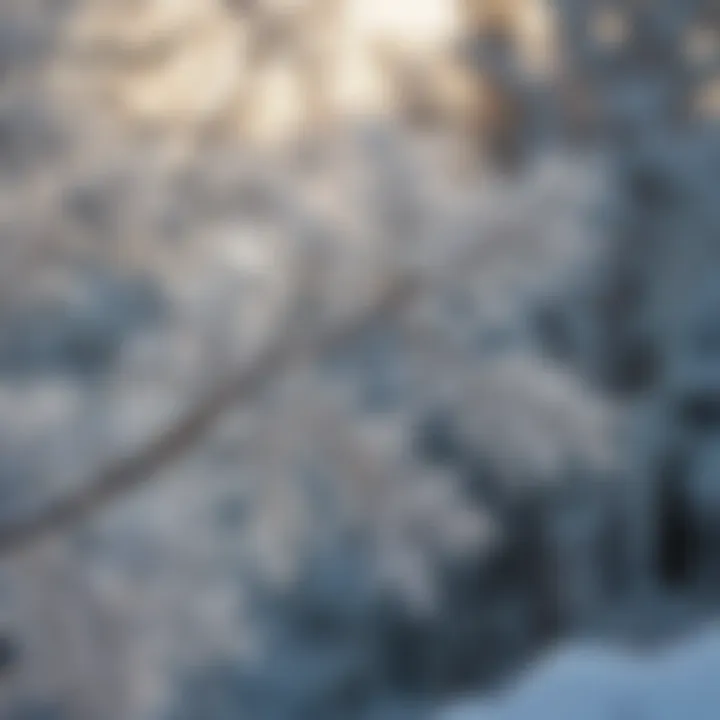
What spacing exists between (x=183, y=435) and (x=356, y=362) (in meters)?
0.09

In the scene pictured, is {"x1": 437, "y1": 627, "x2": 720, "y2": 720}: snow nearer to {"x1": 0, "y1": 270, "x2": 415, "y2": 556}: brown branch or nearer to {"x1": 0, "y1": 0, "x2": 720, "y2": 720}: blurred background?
{"x1": 0, "y1": 0, "x2": 720, "y2": 720}: blurred background

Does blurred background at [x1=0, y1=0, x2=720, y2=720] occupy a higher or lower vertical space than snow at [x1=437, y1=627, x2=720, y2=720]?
higher

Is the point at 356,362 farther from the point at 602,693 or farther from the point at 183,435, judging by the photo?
the point at 602,693

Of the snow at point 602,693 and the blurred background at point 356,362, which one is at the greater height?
the blurred background at point 356,362

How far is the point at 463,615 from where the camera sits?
2.42 feet

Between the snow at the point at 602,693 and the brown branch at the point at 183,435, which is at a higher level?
the brown branch at the point at 183,435

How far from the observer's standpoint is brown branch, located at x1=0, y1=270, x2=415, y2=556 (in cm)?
71

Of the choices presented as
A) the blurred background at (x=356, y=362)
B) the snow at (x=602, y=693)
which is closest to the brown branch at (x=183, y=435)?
the blurred background at (x=356, y=362)

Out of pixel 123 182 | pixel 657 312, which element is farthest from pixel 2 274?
pixel 657 312

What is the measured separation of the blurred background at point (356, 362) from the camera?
716 mm

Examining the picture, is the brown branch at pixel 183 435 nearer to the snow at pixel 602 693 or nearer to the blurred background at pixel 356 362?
the blurred background at pixel 356 362

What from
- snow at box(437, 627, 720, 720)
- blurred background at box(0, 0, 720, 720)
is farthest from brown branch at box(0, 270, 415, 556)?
snow at box(437, 627, 720, 720)

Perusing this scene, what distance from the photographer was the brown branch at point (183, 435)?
2.35ft

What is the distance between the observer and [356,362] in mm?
753
